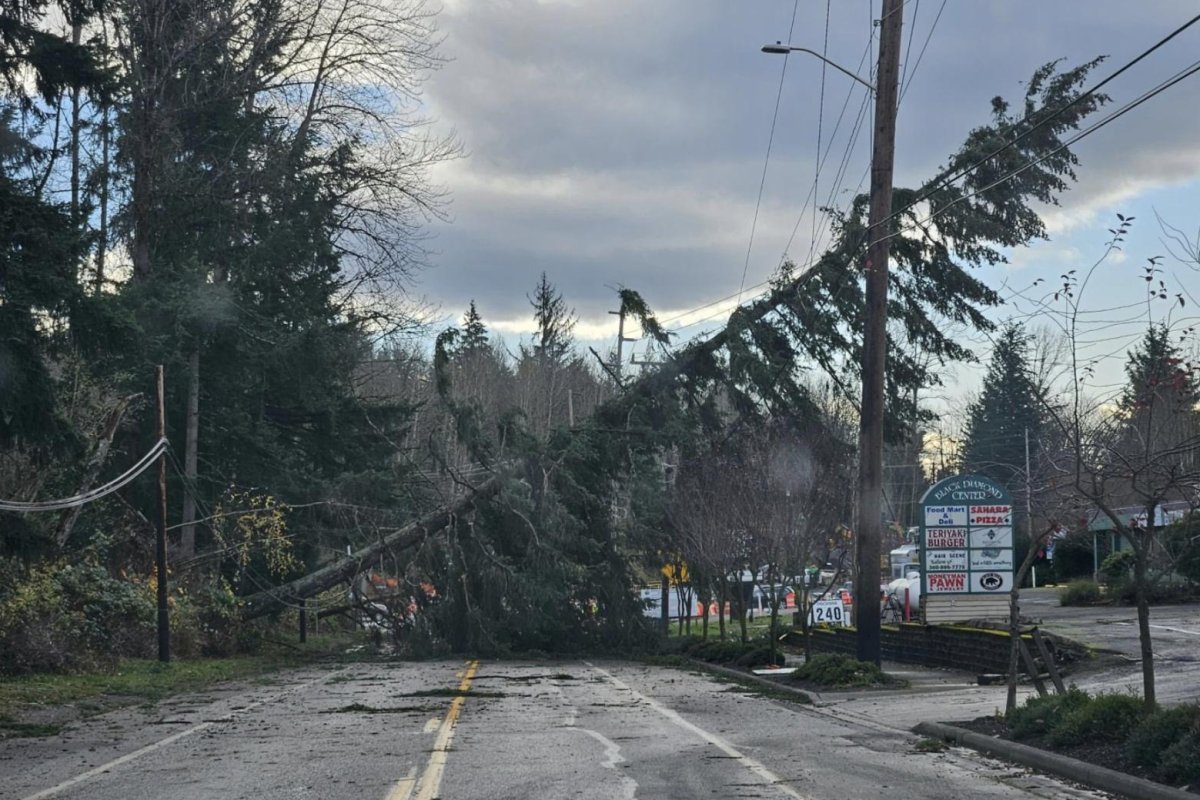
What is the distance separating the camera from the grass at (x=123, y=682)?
19148 mm

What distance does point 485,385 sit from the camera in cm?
7994

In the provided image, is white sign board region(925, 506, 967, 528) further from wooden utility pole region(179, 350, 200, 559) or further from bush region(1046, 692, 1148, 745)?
wooden utility pole region(179, 350, 200, 559)

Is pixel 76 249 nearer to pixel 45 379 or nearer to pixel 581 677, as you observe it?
pixel 45 379

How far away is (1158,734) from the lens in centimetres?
1036

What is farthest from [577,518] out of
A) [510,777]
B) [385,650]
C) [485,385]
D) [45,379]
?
[485,385]

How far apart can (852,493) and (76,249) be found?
21646 mm

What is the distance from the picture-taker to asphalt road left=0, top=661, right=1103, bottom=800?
1019cm

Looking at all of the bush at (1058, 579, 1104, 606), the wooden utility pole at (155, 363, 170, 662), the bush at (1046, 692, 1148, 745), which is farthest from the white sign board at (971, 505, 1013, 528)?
the wooden utility pole at (155, 363, 170, 662)

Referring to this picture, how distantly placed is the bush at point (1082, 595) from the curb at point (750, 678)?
A: 40.2 ft

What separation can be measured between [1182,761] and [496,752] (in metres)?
6.09

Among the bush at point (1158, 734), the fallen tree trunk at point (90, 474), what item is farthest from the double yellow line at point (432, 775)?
the fallen tree trunk at point (90, 474)

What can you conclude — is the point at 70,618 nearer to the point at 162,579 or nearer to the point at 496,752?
the point at 162,579

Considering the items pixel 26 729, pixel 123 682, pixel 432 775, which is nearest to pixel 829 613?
pixel 123 682

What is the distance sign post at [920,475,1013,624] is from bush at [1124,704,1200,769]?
11699 millimetres
